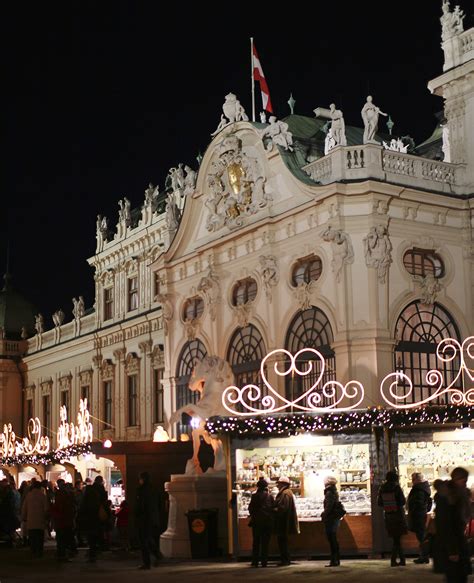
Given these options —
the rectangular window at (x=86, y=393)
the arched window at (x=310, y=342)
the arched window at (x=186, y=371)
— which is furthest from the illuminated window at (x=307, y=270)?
the rectangular window at (x=86, y=393)

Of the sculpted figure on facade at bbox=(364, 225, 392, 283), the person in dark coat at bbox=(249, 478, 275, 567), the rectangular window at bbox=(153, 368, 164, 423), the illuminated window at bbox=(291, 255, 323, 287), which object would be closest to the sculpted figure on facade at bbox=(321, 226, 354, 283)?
the sculpted figure on facade at bbox=(364, 225, 392, 283)

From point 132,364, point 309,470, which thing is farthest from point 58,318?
point 309,470

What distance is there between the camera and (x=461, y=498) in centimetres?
1191

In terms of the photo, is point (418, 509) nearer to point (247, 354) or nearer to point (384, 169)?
point (384, 169)

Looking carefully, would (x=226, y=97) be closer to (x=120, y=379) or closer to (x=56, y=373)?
(x=120, y=379)

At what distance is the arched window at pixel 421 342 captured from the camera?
2866 centimetres

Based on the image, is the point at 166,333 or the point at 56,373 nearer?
the point at 166,333

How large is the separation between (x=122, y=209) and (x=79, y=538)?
69.7ft

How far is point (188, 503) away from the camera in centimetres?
2359

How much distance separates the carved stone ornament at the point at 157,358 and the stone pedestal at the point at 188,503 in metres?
18.8

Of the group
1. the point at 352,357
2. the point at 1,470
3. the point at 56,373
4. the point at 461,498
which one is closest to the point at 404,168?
the point at 352,357

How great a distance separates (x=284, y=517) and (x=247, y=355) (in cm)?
1194

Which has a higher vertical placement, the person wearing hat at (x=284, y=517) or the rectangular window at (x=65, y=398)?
the rectangular window at (x=65, y=398)

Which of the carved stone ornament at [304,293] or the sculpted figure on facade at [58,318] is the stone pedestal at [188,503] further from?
the sculpted figure on facade at [58,318]
